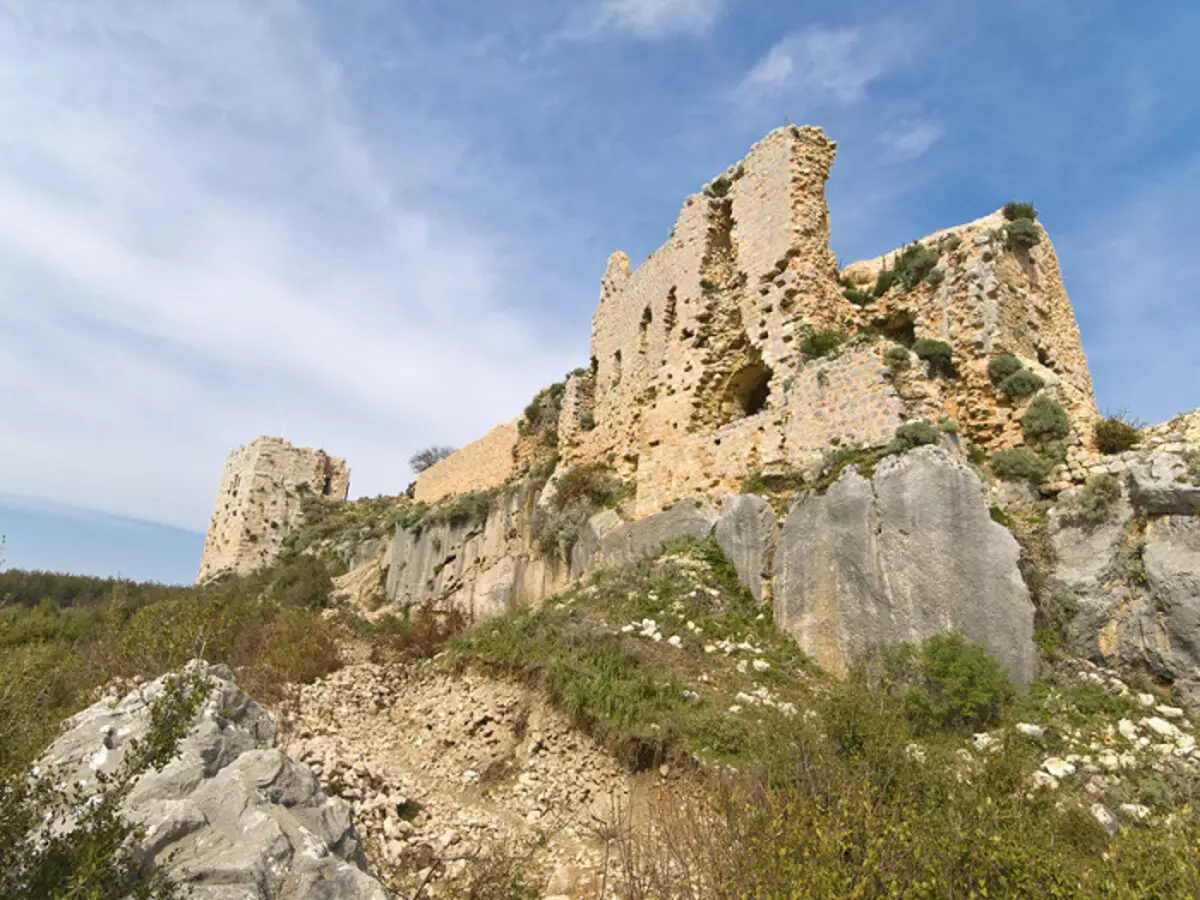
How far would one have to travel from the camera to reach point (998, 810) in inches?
176

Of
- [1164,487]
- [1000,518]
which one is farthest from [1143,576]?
[1000,518]

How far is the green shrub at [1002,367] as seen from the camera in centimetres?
995

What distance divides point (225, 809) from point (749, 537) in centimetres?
772

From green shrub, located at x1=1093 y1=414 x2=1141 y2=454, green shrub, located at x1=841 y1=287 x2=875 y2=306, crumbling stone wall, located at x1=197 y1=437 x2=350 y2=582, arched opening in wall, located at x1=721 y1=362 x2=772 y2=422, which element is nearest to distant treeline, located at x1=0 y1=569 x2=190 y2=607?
crumbling stone wall, located at x1=197 y1=437 x2=350 y2=582

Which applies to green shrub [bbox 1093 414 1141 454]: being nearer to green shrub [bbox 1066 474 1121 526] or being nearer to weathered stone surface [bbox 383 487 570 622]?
green shrub [bbox 1066 474 1121 526]

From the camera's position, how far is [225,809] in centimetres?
387

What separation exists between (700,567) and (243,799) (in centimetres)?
741

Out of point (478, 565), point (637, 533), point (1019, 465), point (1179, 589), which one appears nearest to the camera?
point (1179, 589)

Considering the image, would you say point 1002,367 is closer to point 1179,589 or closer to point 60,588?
point 1179,589

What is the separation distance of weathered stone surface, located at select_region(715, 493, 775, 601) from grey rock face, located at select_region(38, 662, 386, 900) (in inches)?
262

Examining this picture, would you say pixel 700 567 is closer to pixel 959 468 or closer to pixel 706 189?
pixel 959 468

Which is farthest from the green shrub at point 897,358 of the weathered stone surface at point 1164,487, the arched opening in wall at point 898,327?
the weathered stone surface at point 1164,487

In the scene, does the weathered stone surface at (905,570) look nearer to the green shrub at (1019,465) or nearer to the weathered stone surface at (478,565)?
Answer: the green shrub at (1019,465)

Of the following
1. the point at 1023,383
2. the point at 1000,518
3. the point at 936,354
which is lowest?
the point at 1000,518
